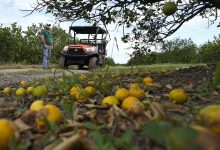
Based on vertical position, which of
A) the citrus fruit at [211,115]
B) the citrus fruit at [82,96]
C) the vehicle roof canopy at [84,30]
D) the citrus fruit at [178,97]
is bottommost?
the citrus fruit at [82,96]

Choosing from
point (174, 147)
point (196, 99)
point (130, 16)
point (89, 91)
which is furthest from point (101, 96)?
point (130, 16)

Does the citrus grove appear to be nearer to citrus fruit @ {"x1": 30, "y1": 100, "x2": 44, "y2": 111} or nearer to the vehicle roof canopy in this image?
citrus fruit @ {"x1": 30, "y1": 100, "x2": 44, "y2": 111}

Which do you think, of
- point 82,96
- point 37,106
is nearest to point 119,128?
point 37,106

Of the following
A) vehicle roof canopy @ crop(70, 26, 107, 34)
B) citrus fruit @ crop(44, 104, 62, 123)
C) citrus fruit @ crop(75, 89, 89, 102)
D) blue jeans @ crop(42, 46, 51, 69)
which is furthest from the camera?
vehicle roof canopy @ crop(70, 26, 107, 34)

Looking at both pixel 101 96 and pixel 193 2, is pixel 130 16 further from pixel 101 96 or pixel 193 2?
pixel 101 96

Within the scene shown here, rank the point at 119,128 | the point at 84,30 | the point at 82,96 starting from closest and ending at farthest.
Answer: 1. the point at 119,128
2. the point at 82,96
3. the point at 84,30

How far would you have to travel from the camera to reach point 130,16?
704 centimetres

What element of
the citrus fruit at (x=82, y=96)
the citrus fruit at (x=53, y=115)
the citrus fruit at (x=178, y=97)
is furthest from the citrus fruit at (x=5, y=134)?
the citrus fruit at (x=82, y=96)

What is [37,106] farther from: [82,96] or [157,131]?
[157,131]

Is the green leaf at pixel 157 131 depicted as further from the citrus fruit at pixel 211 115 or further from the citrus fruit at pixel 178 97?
the citrus fruit at pixel 178 97

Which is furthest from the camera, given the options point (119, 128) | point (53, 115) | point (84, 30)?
point (84, 30)

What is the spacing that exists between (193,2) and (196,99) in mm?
4536

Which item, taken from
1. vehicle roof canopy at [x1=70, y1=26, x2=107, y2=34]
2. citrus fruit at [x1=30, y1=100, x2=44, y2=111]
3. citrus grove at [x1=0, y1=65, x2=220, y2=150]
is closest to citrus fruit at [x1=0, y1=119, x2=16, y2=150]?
citrus grove at [x1=0, y1=65, x2=220, y2=150]

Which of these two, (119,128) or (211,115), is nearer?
(211,115)
